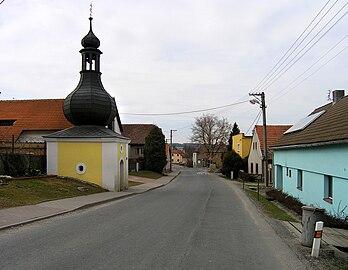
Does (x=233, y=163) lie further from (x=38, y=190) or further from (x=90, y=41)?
(x=38, y=190)

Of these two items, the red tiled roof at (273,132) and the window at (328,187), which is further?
the red tiled roof at (273,132)

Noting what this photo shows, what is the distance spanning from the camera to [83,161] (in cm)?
2584

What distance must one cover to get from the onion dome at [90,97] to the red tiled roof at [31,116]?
28.4ft

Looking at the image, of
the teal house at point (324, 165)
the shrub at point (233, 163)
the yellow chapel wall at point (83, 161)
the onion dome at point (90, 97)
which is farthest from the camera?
the shrub at point (233, 163)

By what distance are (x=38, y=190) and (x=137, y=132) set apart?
4711 cm

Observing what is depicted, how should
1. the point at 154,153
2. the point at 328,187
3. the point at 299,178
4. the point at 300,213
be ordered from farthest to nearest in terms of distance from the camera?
the point at 154,153 → the point at 299,178 → the point at 300,213 → the point at 328,187

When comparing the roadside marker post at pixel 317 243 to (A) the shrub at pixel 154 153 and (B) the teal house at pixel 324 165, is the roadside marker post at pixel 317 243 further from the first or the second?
(A) the shrub at pixel 154 153

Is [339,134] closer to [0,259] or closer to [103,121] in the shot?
[0,259]

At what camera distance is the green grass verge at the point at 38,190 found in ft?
51.0

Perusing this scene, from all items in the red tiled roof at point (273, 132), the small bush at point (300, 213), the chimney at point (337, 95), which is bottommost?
the small bush at point (300, 213)

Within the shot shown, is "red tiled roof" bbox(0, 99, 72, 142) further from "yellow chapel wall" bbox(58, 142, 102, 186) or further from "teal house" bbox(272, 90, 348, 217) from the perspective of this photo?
"teal house" bbox(272, 90, 348, 217)

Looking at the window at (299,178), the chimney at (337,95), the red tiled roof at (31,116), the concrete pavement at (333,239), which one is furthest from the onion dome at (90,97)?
the concrete pavement at (333,239)

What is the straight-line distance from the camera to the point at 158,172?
2217 inches

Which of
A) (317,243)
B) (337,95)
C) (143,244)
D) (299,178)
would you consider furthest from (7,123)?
(317,243)
